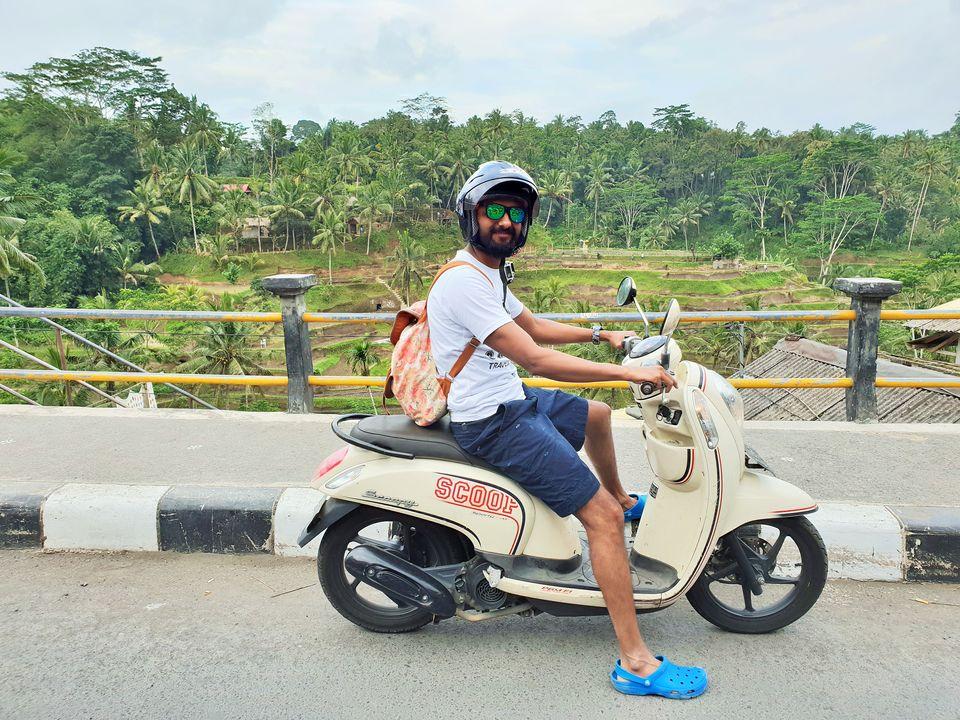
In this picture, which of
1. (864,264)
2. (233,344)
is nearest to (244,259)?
(233,344)

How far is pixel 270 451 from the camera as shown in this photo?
4434 millimetres

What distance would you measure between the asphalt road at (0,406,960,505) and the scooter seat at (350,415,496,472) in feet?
4.52

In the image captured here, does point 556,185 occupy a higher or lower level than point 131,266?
higher

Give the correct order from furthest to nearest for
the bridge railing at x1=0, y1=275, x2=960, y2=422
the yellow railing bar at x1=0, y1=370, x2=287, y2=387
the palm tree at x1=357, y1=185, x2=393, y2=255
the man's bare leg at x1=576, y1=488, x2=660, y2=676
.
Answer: the palm tree at x1=357, y1=185, x2=393, y2=255
the yellow railing bar at x1=0, y1=370, x2=287, y2=387
the bridge railing at x1=0, y1=275, x2=960, y2=422
the man's bare leg at x1=576, y1=488, x2=660, y2=676

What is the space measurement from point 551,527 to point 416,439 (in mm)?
Answer: 535

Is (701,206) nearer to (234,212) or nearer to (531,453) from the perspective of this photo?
(234,212)

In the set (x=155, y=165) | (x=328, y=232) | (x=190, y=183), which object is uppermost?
(x=155, y=165)

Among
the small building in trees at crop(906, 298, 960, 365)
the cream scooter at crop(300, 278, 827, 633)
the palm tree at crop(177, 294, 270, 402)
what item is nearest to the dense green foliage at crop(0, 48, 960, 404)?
the palm tree at crop(177, 294, 270, 402)

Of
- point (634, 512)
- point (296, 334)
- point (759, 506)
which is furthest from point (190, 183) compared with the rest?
point (759, 506)

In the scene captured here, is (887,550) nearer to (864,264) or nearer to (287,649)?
(287,649)

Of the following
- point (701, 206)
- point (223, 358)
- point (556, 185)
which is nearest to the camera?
point (223, 358)

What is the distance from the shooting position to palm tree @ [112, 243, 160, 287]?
4903 cm

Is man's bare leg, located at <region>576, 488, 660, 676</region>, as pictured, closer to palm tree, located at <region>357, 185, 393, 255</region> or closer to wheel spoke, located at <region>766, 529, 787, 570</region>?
wheel spoke, located at <region>766, 529, 787, 570</region>

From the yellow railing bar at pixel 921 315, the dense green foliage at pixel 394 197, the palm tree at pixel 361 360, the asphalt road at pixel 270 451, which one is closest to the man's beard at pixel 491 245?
the asphalt road at pixel 270 451
